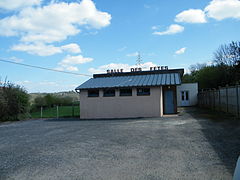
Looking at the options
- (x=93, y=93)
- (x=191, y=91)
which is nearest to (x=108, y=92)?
(x=93, y=93)

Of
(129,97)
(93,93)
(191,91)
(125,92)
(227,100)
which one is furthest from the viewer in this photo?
(191,91)

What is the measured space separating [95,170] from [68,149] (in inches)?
95.5

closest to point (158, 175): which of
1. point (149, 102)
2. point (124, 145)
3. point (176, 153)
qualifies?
point (176, 153)

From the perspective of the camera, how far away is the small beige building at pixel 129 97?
1683cm

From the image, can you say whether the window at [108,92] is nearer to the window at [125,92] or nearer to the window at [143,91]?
the window at [125,92]

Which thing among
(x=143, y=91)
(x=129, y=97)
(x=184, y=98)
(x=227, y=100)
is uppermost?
(x=143, y=91)

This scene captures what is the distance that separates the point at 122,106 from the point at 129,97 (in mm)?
943

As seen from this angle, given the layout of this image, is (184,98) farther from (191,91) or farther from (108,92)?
(108,92)

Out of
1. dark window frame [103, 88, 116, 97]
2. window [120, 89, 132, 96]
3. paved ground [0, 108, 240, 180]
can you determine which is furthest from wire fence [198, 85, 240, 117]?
dark window frame [103, 88, 116, 97]

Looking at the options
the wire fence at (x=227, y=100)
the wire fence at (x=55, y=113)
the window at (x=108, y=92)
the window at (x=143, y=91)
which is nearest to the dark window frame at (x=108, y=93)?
the window at (x=108, y=92)

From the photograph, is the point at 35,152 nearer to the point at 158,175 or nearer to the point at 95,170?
the point at 95,170

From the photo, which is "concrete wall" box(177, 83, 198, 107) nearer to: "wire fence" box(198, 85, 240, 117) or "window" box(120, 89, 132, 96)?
"wire fence" box(198, 85, 240, 117)

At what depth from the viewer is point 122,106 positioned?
17.5 m

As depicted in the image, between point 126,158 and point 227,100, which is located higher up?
point 227,100
